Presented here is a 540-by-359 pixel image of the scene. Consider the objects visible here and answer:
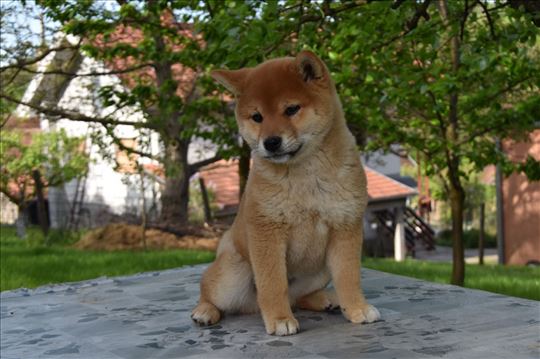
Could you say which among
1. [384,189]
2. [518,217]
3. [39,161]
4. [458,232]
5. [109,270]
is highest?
[39,161]

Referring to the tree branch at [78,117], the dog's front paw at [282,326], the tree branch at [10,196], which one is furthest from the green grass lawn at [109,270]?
the tree branch at [10,196]

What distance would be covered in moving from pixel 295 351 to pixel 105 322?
159 centimetres

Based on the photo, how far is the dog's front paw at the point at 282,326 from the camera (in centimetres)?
365

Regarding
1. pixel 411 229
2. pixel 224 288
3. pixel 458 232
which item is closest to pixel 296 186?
pixel 224 288

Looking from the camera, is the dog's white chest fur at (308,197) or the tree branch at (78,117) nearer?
the dog's white chest fur at (308,197)

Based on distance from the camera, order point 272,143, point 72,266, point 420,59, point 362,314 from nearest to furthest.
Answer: point 272,143 < point 362,314 < point 420,59 < point 72,266

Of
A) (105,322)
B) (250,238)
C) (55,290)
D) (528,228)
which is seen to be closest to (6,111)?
(55,290)

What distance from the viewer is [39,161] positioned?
60.4 ft

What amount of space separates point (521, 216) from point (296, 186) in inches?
595

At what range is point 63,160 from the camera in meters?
19.8

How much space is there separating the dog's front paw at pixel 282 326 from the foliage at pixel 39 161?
1481cm

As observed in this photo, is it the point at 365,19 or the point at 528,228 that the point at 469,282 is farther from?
the point at 528,228

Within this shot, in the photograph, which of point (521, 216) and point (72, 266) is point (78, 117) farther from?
point (521, 216)

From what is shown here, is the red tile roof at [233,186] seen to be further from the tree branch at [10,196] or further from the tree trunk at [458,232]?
the tree trunk at [458,232]
